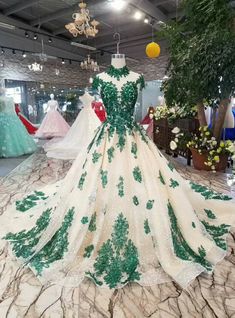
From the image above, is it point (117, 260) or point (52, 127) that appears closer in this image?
point (117, 260)

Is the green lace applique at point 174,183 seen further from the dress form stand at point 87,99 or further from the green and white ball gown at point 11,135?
the dress form stand at point 87,99

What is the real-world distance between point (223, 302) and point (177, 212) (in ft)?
2.05

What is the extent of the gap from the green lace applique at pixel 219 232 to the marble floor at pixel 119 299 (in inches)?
5.0

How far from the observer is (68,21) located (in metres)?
8.27

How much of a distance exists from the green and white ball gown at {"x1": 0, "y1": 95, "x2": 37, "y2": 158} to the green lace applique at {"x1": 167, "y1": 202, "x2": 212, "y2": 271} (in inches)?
190

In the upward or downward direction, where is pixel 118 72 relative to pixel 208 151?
upward

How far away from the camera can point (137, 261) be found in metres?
1.78

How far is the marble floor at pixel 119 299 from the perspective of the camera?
1.51m

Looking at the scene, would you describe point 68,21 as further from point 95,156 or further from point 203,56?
point 95,156

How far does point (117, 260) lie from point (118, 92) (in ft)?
4.05

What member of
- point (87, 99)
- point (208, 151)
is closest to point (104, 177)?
point (208, 151)

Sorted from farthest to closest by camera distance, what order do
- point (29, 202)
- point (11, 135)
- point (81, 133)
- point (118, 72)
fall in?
point (81, 133) → point (11, 135) → point (29, 202) → point (118, 72)

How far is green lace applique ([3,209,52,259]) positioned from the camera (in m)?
2.01

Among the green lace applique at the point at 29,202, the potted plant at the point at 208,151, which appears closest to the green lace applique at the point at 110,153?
the green lace applique at the point at 29,202
